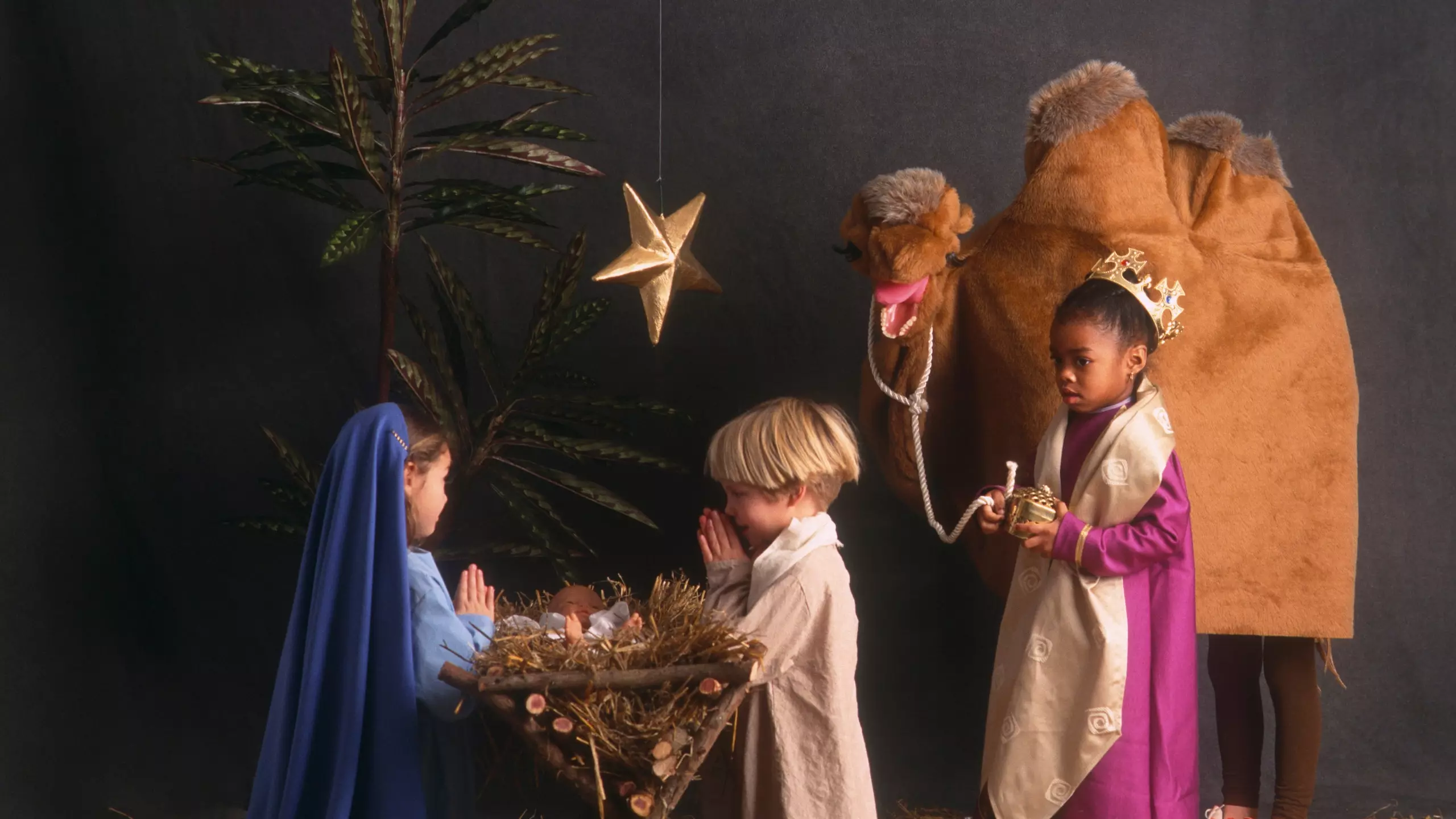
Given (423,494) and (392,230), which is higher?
(392,230)

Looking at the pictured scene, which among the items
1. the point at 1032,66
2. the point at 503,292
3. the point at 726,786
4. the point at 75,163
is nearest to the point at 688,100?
the point at 503,292

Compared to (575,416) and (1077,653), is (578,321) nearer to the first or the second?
(575,416)

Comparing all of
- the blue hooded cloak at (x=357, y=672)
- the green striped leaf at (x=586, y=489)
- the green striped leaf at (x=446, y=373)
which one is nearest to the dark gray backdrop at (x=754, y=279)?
the green striped leaf at (x=586, y=489)

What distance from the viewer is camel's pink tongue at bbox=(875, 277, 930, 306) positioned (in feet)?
10.2

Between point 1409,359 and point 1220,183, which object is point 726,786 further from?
point 1409,359

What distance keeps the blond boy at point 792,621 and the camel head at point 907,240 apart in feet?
1.92

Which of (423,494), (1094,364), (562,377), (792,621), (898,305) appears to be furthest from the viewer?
Answer: (562,377)

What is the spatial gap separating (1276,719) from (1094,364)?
1.21 m

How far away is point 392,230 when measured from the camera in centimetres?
321

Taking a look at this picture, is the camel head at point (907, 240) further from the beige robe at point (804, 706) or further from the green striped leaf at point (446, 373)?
the green striped leaf at point (446, 373)

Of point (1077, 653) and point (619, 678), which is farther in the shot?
point (1077, 653)

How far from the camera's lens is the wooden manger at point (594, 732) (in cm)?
208

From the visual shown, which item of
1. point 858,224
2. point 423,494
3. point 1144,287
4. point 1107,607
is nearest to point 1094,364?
point 1144,287

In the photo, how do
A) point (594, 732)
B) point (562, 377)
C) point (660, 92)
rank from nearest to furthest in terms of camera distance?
1. point (594, 732)
2. point (562, 377)
3. point (660, 92)
